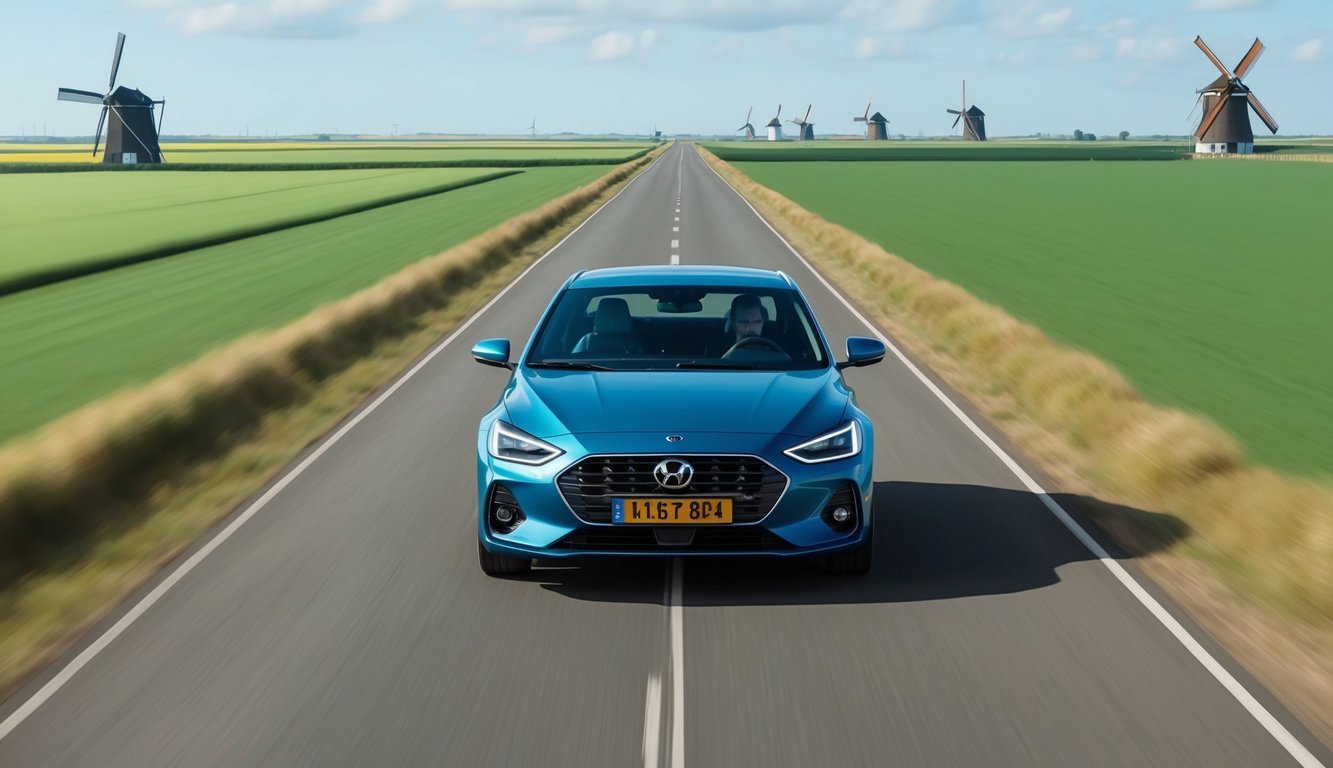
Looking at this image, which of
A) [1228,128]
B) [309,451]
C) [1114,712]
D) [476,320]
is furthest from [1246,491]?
[1228,128]

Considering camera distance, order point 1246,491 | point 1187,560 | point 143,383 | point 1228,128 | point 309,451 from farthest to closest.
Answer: point 1228,128 < point 143,383 < point 309,451 < point 1246,491 < point 1187,560

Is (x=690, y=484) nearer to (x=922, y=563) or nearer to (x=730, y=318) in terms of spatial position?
(x=922, y=563)

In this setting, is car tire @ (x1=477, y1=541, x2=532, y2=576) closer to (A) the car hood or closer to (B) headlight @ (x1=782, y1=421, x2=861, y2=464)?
(A) the car hood

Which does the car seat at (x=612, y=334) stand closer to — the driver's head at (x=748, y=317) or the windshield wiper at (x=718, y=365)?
the windshield wiper at (x=718, y=365)

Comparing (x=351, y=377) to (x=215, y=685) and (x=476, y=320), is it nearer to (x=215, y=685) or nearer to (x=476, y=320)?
(x=476, y=320)

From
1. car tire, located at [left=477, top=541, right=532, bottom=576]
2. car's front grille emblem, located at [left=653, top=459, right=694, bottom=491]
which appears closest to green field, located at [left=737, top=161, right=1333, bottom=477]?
car's front grille emblem, located at [left=653, top=459, right=694, bottom=491]

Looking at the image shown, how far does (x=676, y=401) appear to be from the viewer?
A: 283 inches

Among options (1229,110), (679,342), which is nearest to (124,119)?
(1229,110)

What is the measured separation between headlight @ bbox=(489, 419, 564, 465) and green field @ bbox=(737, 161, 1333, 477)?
21.1ft

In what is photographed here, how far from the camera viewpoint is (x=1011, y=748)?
5020mm

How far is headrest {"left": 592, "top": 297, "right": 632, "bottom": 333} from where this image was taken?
8.41m

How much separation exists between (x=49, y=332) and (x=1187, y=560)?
1666 centimetres

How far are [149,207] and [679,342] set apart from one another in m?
53.5

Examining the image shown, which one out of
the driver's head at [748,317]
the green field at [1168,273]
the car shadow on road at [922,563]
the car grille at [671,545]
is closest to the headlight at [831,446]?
the car grille at [671,545]
